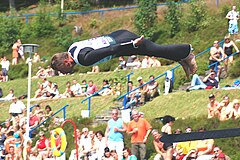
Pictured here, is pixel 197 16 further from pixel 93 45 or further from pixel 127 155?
pixel 93 45

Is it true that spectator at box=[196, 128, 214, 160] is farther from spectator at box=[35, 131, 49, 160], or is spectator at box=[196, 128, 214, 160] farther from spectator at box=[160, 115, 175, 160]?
spectator at box=[35, 131, 49, 160]

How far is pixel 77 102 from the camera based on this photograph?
24.9 metres

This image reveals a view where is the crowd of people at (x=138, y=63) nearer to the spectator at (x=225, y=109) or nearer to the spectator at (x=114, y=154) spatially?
the spectator at (x=225, y=109)

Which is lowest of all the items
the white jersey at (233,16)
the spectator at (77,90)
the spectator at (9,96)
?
the spectator at (9,96)

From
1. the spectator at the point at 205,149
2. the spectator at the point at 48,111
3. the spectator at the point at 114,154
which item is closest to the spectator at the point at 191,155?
the spectator at the point at 205,149

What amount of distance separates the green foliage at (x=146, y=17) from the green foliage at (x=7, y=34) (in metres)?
6.57

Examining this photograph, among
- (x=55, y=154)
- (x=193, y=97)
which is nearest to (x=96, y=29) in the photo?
(x=193, y=97)

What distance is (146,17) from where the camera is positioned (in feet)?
106

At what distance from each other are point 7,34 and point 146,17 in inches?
279

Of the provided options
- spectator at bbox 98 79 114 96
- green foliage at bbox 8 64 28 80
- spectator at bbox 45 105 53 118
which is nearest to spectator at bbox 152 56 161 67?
spectator at bbox 98 79 114 96

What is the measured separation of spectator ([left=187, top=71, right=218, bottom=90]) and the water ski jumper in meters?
9.99

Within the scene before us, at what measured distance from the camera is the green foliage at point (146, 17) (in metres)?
32.2

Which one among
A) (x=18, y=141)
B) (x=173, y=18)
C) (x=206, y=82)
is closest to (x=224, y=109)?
(x=206, y=82)

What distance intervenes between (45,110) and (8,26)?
42.8 feet
